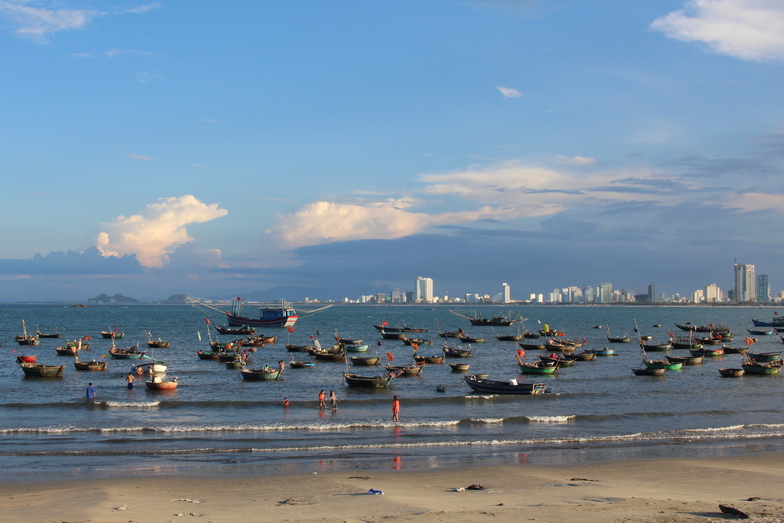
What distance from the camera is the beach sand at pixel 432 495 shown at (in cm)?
1917

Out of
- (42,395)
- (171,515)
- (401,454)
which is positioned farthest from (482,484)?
(42,395)

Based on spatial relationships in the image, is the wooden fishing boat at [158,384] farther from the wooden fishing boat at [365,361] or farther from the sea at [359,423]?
the wooden fishing boat at [365,361]

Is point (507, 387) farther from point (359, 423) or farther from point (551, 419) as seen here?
point (359, 423)

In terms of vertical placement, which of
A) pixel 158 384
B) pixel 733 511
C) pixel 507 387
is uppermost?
pixel 733 511

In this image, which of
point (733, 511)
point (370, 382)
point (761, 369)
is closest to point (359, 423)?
point (370, 382)

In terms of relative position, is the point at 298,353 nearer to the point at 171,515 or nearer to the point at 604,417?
the point at 604,417

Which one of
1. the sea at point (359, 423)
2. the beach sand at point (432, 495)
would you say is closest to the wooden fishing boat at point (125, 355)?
the sea at point (359, 423)

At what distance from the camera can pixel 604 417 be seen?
39.9 m

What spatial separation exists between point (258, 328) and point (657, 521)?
14152 cm

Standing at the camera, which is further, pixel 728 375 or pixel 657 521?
pixel 728 375

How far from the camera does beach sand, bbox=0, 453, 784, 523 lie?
19172 millimetres

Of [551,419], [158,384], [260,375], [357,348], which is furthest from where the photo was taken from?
[357,348]

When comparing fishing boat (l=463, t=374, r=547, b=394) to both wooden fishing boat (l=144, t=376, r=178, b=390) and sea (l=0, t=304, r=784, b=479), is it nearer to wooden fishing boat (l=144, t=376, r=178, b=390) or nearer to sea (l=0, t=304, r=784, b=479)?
sea (l=0, t=304, r=784, b=479)

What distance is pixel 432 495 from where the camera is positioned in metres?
22.2
